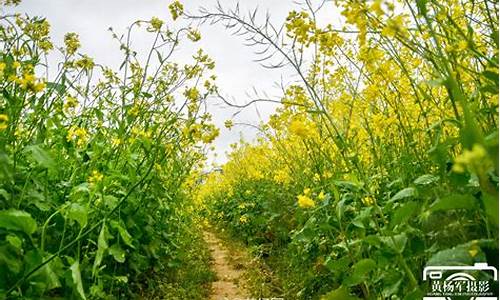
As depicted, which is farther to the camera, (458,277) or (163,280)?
(163,280)

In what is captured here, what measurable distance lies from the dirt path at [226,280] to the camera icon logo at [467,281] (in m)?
2.96

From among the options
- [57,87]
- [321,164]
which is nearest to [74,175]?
[57,87]

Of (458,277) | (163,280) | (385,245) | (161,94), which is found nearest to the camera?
(458,277)

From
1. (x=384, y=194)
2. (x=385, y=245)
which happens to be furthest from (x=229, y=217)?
(x=385, y=245)

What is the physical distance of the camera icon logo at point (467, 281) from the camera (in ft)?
4.16

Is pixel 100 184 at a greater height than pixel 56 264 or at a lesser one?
greater

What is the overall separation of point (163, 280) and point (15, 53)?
2.47 m

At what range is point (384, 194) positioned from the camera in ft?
8.63

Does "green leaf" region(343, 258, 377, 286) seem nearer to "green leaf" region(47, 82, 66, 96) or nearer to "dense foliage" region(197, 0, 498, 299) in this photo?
"dense foliage" region(197, 0, 498, 299)

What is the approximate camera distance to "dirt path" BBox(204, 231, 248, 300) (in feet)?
14.3

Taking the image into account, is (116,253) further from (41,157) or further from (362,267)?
(362,267)

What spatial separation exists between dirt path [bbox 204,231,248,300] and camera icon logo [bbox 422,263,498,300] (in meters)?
2.96

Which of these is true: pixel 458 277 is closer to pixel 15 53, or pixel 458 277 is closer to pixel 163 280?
pixel 15 53

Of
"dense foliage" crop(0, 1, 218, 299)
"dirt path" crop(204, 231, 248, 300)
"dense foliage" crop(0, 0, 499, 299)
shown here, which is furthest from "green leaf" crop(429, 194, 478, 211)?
"dirt path" crop(204, 231, 248, 300)
